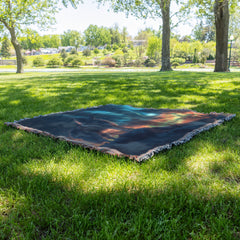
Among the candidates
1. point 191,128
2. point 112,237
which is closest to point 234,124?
point 191,128

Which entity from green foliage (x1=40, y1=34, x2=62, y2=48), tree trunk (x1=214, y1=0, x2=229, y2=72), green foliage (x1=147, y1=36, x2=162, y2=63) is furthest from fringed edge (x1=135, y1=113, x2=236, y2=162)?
green foliage (x1=40, y1=34, x2=62, y2=48)

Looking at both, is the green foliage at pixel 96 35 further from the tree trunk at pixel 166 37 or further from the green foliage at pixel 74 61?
the tree trunk at pixel 166 37

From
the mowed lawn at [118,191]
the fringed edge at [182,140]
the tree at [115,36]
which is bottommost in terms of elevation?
the mowed lawn at [118,191]

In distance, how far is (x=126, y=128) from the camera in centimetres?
325

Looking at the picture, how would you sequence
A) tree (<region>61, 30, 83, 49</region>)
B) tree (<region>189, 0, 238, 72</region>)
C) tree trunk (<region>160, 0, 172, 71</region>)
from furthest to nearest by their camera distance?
tree (<region>61, 30, 83, 49</region>)
tree trunk (<region>160, 0, 172, 71</region>)
tree (<region>189, 0, 238, 72</region>)

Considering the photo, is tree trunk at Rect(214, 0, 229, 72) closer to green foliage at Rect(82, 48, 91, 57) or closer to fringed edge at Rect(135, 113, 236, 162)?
fringed edge at Rect(135, 113, 236, 162)

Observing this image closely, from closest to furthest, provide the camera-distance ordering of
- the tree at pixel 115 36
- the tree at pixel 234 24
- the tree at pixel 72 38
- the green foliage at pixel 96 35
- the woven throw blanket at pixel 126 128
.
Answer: the woven throw blanket at pixel 126 128
the tree at pixel 234 24
the green foliage at pixel 96 35
the tree at pixel 115 36
the tree at pixel 72 38

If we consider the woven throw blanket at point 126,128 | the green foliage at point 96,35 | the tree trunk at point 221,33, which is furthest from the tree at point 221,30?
the green foliage at point 96,35

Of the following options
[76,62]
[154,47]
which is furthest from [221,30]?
[154,47]

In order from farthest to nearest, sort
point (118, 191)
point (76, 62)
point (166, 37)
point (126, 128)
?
1. point (76, 62)
2. point (166, 37)
3. point (126, 128)
4. point (118, 191)

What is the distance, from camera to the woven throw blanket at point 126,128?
256cm

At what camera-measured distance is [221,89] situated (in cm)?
657

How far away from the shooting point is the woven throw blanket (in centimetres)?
256

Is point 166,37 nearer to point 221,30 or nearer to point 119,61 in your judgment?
point 221,30
